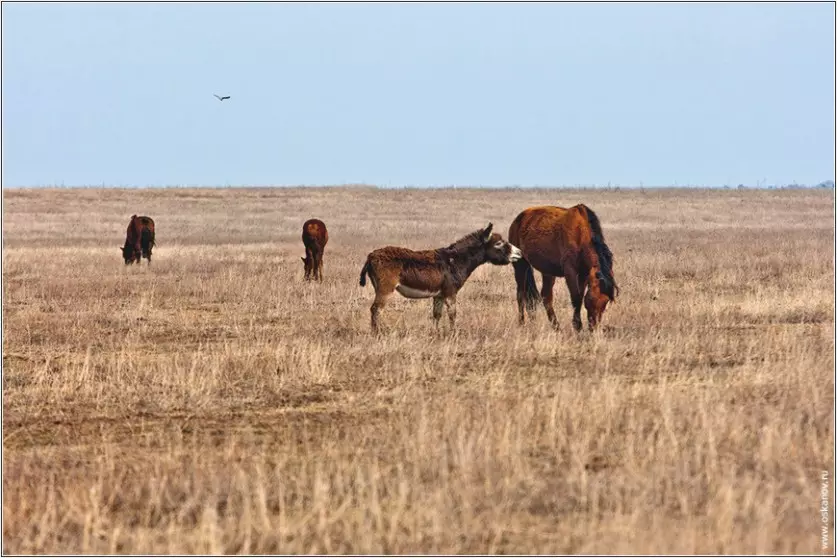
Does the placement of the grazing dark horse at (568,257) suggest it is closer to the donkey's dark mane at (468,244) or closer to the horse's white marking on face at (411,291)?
the donkey's dark mane at (468,244)

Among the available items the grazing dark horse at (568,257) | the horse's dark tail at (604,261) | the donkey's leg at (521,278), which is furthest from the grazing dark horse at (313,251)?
the horse's dark tail at (604,261)

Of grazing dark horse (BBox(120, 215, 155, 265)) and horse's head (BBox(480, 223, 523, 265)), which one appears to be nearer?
horse's head (BBox(480, 223, 523, 265))

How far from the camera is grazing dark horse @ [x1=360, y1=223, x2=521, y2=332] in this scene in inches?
530

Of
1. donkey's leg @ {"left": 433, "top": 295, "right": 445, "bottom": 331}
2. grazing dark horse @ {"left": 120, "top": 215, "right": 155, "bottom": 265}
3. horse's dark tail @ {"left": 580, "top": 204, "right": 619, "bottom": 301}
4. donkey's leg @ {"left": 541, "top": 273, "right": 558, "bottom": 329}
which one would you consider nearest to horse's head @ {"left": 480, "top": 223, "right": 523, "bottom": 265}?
donkey's leg @ {"left": 541, "top": 273, "right": 558, "bottom": 329}

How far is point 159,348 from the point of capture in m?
12.6

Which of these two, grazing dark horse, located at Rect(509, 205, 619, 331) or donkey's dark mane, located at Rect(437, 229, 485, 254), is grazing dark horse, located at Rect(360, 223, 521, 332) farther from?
grazing dark horse, located at Rect(509, 205, 619, 331)

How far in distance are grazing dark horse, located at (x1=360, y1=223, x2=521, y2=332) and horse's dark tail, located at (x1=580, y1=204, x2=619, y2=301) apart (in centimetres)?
127

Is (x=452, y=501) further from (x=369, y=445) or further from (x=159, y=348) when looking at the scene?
(x=159, y=348)

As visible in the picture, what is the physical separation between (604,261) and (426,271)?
2112mm

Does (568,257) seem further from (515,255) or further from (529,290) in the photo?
(529,290)

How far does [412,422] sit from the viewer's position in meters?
8.27

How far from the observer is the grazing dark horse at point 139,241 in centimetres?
2609

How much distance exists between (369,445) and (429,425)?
Result: 54 centimetres

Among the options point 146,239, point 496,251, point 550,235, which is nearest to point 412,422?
point 496,251
